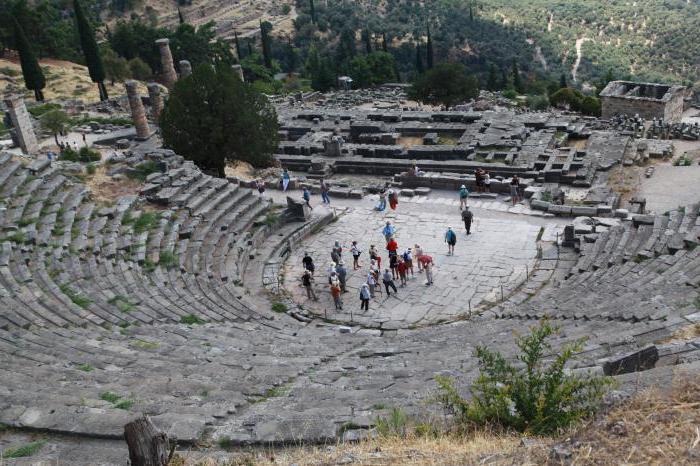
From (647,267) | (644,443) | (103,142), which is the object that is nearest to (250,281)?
(647,267)

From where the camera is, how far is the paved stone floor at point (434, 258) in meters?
17.5

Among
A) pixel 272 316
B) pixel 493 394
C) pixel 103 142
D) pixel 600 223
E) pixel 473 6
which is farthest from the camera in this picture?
pixel 473 6

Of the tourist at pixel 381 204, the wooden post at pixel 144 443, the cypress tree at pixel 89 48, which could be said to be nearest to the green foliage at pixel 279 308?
the tourist at pixel 381 204

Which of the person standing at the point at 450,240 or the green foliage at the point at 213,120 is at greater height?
the green foliage at the point at 213,120

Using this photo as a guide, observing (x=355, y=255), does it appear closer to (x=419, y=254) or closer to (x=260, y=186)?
(x=419, y=254)

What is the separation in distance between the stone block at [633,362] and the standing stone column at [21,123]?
27.3 metres

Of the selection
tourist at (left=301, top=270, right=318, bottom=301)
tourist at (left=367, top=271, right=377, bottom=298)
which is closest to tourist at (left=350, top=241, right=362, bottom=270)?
tourist at (left=367, top=271, right=377, bottom=298)

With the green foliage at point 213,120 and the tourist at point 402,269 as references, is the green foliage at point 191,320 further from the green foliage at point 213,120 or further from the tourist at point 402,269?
the green foliage at point 213,120

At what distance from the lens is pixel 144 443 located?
6.57 metres

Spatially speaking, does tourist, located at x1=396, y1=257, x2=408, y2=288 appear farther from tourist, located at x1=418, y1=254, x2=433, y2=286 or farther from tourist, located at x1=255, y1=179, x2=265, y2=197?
tourist, located at x1=255, y1=179, x2=265, y2=197

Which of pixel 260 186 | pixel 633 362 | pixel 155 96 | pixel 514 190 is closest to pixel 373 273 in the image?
pixel 514 190

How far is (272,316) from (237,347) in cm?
390

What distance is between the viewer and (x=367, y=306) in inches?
687

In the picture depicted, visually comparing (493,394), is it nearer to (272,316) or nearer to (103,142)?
(272,316)
